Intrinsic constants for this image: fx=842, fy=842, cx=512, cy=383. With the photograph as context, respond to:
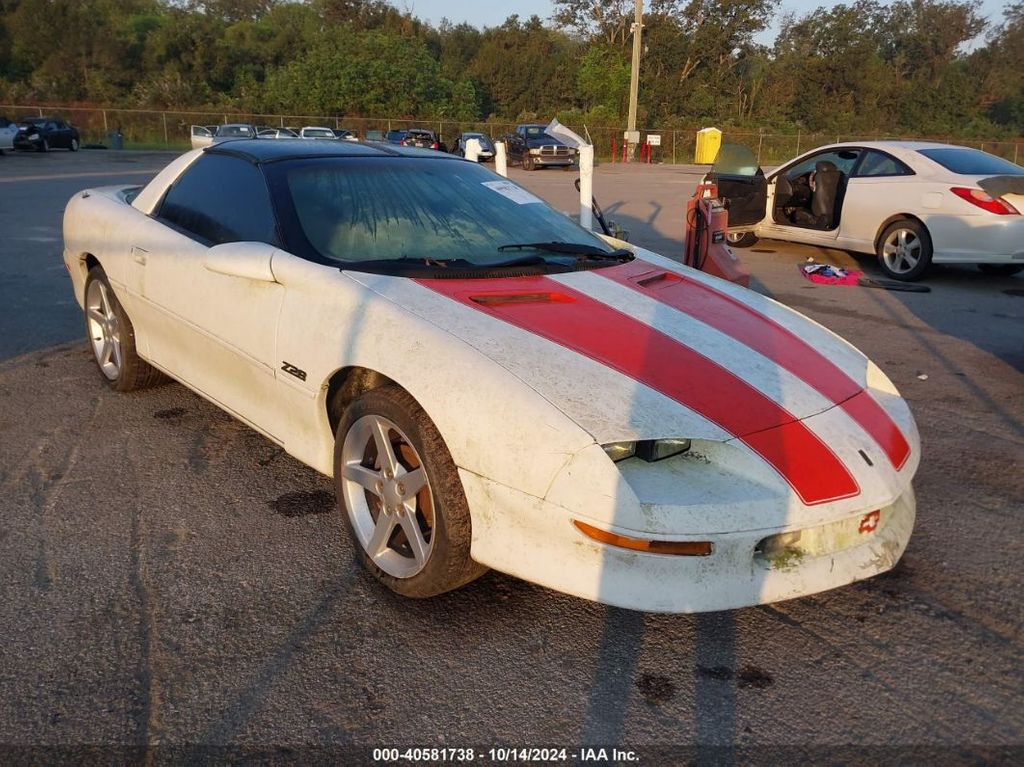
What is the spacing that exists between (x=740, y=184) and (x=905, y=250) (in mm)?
1830

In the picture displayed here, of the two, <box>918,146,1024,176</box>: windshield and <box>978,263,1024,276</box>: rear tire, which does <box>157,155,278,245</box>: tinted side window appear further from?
<box>978,263,1024,276</box>: rear tire

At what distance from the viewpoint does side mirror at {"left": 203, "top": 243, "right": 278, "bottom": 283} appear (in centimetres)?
312

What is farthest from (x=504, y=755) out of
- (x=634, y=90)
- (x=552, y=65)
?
(x=552, y=65)

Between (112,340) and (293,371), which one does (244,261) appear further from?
(112,340)

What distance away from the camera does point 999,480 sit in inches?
149

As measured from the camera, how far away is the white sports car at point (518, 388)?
2.30 meters

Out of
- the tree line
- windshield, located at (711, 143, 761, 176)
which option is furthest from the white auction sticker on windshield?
the tree line

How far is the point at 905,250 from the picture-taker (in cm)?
865

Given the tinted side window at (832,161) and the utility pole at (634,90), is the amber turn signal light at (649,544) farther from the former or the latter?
the utility pole at (634,90)

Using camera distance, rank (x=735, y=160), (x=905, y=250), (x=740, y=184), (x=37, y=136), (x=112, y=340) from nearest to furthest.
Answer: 1. (x=112, y=340)
2. (x=735, y=160)
3. (x=905, y=250)
4. (x=740, y=184)
5. (x=37, y=136)

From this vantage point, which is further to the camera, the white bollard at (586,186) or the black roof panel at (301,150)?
the white bollard at (586,186)

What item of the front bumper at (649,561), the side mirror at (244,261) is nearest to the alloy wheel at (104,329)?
the side mirror at (244,261)

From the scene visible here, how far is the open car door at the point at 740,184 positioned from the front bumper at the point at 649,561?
20.6ft

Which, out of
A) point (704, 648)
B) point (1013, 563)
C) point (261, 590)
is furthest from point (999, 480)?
point (261, 590)
